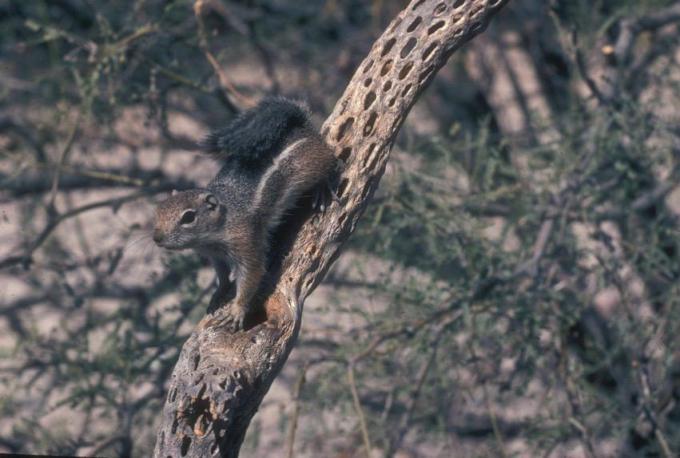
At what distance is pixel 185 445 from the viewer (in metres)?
1.85

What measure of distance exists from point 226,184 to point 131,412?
1578 millimetres

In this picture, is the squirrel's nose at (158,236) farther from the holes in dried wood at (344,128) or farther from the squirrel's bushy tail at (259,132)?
the holes in dried wood at (344,128)

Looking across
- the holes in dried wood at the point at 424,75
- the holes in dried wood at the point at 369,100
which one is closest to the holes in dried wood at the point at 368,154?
the holes in dried wood at the point at 369,100

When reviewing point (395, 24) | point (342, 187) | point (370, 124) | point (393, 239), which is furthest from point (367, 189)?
point (393, 239)

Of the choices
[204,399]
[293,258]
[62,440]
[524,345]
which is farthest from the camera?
[62,440]

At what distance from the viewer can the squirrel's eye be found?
2.15 m

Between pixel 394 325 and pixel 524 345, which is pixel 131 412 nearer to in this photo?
pixel 394 325

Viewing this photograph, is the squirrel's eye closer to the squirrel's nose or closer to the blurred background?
the squirrel's nose

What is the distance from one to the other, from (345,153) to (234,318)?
1.84ft

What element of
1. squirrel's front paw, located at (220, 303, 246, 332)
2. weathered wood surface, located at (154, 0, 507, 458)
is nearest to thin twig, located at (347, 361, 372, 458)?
weathered wood surface, located at (154, 0, 507, 458)

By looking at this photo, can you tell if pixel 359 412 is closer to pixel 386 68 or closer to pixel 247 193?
pixel 247 193

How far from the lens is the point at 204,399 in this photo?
5.98 feet

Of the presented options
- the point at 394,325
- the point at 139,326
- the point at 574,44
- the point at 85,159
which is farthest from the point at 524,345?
the point at 85,159

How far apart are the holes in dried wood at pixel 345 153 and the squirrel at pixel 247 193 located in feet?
0.14
